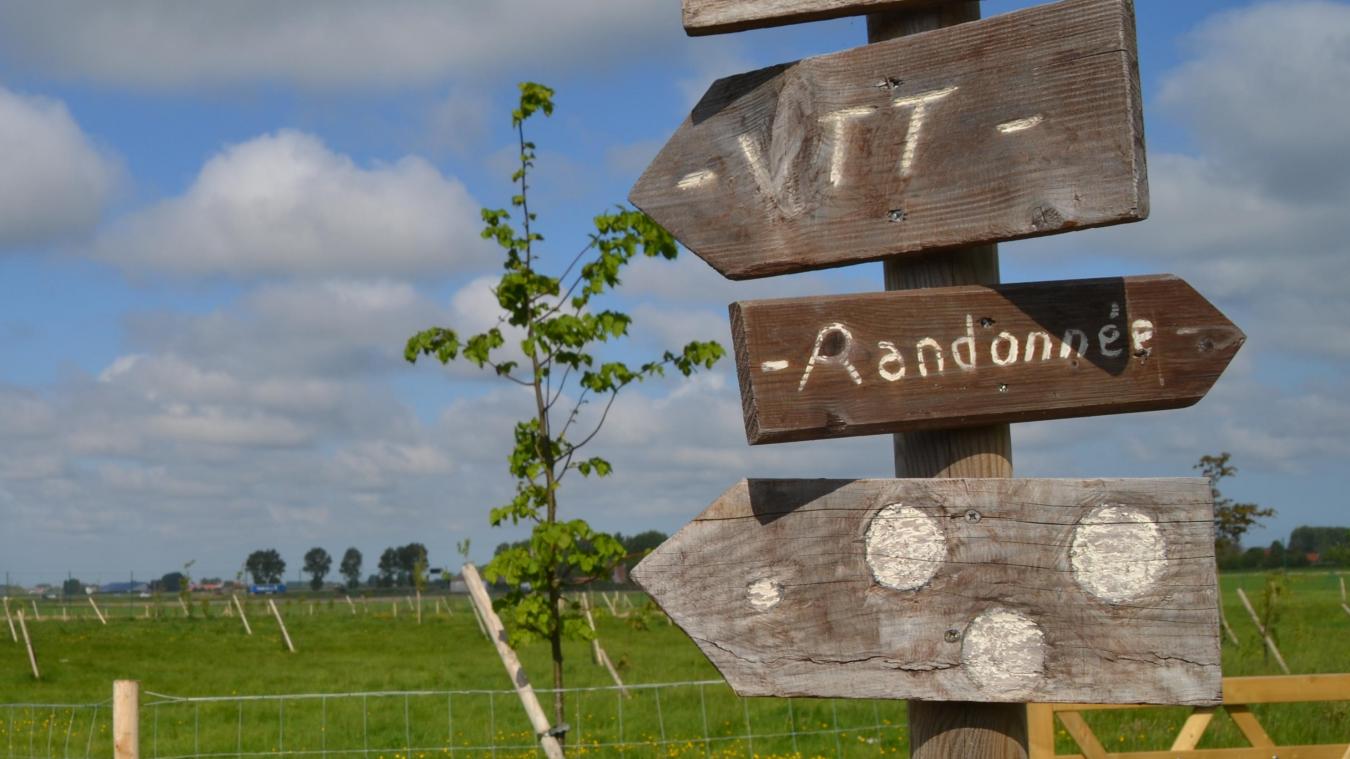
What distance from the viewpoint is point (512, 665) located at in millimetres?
6984

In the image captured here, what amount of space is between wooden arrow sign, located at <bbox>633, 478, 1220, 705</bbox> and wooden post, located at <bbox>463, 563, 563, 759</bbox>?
4.55 metres

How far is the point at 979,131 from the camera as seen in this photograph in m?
2.45

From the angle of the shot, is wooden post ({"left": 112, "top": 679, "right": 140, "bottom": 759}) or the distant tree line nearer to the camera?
wooden post ({"left": 112, "top": 679, "right": 140, "bottom": 759})

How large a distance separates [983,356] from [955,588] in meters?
0.46

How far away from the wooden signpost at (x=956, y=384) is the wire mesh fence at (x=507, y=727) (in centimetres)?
765

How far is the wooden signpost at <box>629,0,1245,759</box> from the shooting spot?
94.4 inches

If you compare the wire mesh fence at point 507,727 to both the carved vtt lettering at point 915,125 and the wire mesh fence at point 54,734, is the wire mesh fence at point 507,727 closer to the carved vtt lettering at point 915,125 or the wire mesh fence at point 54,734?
the wire mesh fence at point 54,734

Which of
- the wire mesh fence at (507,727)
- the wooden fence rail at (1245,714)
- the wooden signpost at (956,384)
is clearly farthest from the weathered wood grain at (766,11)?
the wire mesh fence at (507,727)

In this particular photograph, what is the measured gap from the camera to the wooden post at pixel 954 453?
261 centimetres

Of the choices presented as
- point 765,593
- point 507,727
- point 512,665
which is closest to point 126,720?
point 512,665

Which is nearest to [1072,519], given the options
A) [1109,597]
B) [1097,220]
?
[1109,597]

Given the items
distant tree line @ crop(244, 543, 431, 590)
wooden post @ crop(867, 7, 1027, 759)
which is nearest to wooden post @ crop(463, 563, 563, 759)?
wooden post @ crop(867, 7, 1027, 759)

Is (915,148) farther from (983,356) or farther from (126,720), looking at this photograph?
(126,720)

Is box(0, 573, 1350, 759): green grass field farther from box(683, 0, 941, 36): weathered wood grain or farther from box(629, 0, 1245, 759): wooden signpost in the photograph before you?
box(683, 0, 941, 36): weathered wood grain
